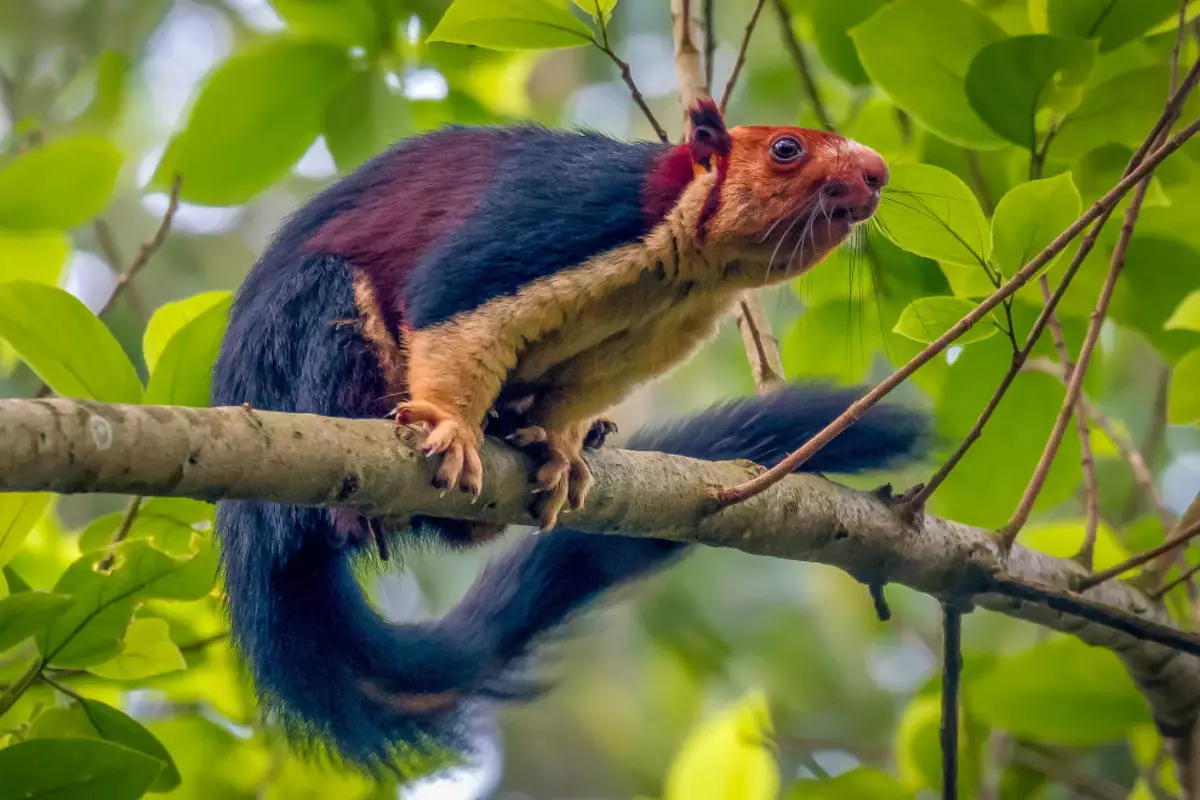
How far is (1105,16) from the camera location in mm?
1854

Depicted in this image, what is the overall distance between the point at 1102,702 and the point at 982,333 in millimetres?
754

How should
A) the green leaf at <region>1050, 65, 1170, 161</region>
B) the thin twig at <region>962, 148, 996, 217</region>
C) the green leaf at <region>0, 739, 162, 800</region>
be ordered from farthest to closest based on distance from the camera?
1. the thin twig at <region>962, 148, 996, 217</region>
2. the green leaf at <region>1050, 65, 1170, 161</region>
3. the green leaf at <region>0, 739, 162, 800</region>

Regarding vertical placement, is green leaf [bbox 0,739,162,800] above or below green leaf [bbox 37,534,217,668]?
below

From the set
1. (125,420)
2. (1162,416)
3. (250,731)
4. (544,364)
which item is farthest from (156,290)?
(125,420)

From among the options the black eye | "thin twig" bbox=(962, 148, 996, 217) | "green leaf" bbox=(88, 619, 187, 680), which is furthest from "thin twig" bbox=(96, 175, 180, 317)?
"thin twig" bbox=(962, 148, 996, 217)

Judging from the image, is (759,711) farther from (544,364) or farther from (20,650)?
(20,650)

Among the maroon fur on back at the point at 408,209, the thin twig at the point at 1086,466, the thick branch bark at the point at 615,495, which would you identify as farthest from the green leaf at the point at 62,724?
the thin twig at the point at 1086,466

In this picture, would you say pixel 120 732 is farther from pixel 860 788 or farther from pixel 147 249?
pixel 860 788

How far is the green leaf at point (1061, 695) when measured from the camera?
199cm

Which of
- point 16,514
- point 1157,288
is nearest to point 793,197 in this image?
point 1157,288

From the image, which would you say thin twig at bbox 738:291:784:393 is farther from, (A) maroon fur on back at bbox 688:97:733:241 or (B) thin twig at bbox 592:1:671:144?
(B) thin twig at bbox 592:1:671:144

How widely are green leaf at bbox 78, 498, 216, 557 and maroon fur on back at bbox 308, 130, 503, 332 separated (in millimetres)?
410

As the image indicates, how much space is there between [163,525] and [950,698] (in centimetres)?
121

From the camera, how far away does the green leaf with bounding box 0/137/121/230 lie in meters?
1.85
